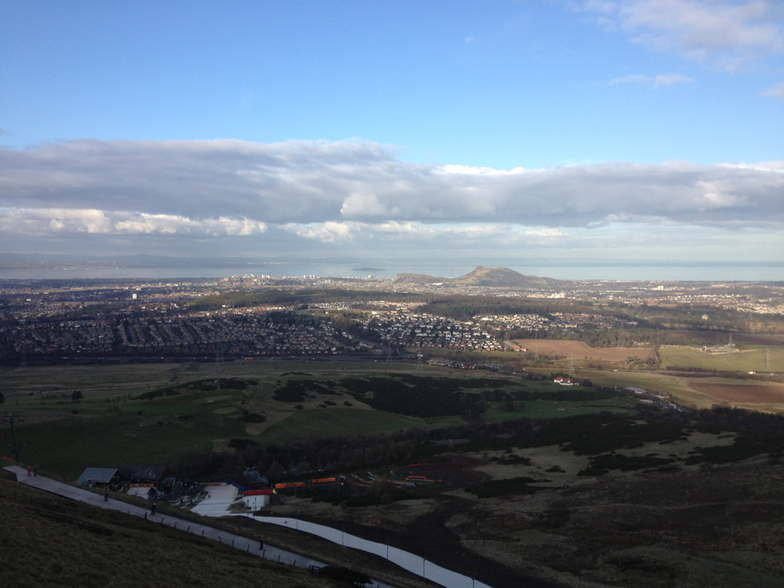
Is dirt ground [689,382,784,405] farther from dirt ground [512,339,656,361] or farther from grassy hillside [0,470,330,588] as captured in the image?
grassy hillside [0,470,330,588]

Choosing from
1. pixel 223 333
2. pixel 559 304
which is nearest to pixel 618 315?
pixel 559 304

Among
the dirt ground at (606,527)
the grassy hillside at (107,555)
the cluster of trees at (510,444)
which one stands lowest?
the cluster of trees at (510,444)

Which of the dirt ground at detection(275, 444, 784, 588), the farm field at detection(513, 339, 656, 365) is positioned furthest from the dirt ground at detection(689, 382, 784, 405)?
the dirt ground at detection(275, 444, 784, 588)

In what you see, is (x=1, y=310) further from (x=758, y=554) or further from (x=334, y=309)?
(x=758, y=554)

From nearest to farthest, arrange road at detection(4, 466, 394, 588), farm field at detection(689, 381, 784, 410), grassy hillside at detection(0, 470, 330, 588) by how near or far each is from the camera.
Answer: grassy hillside at detection(0, 470, 330, 588), road at detection(4, 466, 394, 588), farm field at detection(689, 381, 784, 410)

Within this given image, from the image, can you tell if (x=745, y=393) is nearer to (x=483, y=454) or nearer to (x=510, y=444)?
(x=510, y=444)

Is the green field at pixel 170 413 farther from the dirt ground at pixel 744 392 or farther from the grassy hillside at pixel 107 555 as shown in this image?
the grassy hillside at pixel 107 555

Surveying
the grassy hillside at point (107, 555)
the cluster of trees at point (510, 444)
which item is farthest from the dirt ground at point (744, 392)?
the grassy hillside at point (107, 555)
